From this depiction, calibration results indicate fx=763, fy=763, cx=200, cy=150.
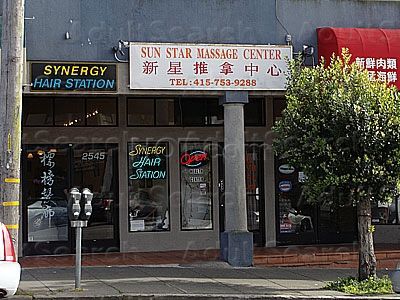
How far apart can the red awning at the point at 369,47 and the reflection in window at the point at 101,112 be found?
15.5 feet

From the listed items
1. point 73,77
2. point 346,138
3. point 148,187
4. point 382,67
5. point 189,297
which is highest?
point 382,67

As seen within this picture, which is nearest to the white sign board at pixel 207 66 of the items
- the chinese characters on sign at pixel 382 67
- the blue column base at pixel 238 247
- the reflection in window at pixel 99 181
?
the chinese characters on sign at pixel 382 67

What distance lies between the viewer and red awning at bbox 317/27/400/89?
1379cm

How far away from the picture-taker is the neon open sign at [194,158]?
16891mm

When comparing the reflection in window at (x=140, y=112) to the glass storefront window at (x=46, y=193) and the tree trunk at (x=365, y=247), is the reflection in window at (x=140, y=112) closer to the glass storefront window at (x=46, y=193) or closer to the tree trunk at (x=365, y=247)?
the glass storefront window at (x=46, y=193)

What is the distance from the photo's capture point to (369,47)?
13875mm

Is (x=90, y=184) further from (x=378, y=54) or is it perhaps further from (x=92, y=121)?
(x=378, y=54)

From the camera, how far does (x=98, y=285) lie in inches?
463

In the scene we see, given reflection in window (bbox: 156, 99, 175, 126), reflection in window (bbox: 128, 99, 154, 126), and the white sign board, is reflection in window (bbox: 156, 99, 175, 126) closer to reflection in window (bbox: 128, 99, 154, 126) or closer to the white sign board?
reflection in window (bbox: 128, 99, 154, 126)

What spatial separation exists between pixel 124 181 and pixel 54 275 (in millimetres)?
3927

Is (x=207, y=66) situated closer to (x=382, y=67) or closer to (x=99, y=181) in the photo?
(x=382, y=67)

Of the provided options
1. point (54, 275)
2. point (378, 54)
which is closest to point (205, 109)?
point (378, 54)

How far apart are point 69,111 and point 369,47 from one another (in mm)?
6346

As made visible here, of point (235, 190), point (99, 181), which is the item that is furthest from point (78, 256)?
point (99, 181)
